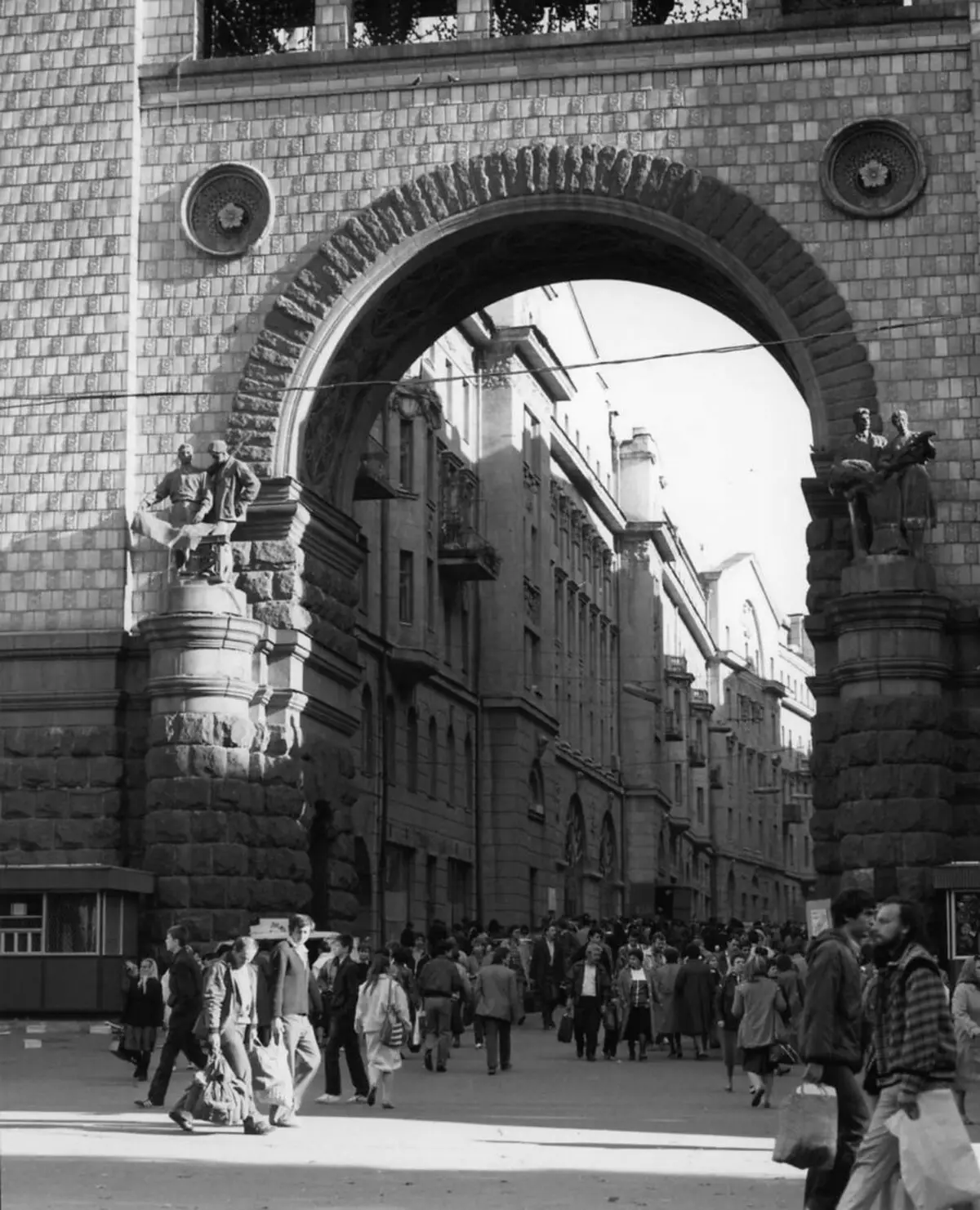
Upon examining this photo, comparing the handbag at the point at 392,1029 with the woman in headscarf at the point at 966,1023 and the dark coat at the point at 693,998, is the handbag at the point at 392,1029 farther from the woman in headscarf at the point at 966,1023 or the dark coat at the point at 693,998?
the dark coat at the point at 693,998

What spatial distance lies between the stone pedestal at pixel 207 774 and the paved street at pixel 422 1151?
5381 millimetres

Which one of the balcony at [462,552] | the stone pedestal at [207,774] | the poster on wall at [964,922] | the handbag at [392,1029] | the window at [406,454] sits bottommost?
the handbag at [392,1029]

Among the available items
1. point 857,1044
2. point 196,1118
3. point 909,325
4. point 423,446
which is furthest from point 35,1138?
point 423,446

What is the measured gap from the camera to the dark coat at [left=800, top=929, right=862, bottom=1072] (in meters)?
13.7

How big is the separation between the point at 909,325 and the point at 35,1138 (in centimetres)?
1909

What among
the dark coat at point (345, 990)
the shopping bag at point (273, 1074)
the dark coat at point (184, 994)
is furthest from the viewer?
the dark coat at point (345, 990)

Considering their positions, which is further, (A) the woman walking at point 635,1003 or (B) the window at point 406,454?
(B) the window at point 406,454

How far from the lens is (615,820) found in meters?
82.4

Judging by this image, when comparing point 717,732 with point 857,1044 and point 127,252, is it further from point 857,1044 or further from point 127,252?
point 857,1044

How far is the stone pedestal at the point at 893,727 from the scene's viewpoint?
31.1 meters

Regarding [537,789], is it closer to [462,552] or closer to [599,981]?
[462,552]

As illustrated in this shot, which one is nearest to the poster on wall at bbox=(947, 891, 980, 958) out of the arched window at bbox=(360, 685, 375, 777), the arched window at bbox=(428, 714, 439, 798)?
the arched window at bbox=(360, 685, 375, 777)

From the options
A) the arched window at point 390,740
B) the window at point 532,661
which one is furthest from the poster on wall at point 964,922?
the window at point 532,661

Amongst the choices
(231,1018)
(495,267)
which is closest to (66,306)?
(495,267)
